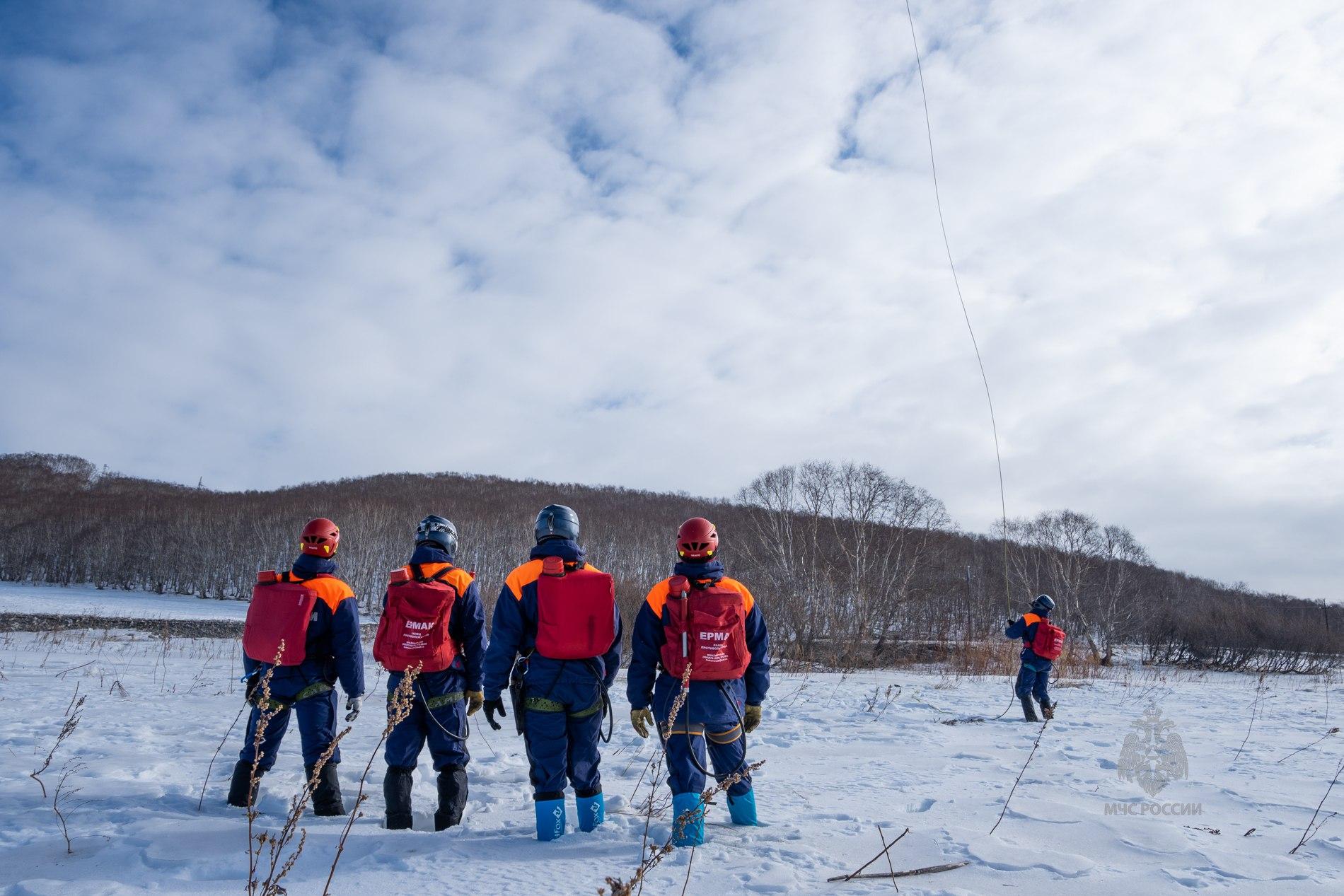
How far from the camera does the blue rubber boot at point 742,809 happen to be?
413 centimetres

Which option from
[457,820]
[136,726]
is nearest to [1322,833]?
[457,820]

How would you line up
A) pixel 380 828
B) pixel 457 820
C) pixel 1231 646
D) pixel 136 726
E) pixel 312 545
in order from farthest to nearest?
pixel 1231 646, pixel 136 726, pixel 312 545, pixel 457 820, pixel 380 828

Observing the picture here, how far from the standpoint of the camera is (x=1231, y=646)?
35.3 m

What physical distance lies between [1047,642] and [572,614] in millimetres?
8073

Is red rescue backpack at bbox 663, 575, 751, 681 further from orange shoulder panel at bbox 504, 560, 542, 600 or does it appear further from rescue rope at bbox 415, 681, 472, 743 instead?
rescue rope at bbox 415, 681, 472, 743

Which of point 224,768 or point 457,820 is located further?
point 224,768

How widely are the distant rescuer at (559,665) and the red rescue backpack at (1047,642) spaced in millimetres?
7611

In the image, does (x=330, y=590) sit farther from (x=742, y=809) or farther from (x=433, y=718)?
(x=742, y=809)

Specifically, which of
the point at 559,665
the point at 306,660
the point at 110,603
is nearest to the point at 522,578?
the point at 559,665

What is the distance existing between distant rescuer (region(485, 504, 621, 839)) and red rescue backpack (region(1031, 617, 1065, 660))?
761 centimetres

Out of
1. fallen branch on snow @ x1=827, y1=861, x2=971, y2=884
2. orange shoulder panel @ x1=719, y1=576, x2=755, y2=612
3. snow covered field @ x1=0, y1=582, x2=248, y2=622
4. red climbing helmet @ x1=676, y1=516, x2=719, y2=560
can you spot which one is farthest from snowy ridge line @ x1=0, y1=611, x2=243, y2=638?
fallen branch on snow @ x1=827, y1=861, x2=971, y2=884

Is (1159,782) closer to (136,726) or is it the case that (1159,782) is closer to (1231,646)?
(136,726)

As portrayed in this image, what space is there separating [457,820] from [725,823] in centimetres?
165

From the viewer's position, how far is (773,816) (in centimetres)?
448
